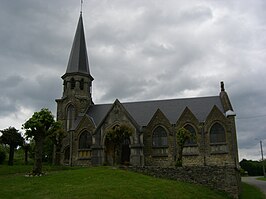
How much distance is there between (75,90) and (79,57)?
220 inches

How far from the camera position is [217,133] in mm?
38969

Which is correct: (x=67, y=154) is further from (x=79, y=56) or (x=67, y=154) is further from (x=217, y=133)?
(x=217, y=133)

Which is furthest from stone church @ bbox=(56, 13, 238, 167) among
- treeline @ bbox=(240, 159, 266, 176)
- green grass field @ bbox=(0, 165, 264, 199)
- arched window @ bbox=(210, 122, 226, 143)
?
treeline @ bbox=(240, 159, 266, 176)

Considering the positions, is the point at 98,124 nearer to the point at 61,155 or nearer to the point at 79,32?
the point at 61,155

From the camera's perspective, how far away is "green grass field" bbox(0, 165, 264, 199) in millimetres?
19641

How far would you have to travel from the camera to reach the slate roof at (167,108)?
42.1m

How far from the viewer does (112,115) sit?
40188mm

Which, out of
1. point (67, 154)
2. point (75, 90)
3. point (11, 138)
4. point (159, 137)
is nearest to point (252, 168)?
point (159, 137)

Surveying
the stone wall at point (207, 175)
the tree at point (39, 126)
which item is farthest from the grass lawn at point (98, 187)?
the tree at point (39, 126)

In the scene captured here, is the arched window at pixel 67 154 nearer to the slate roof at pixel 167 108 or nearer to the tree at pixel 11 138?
the slate roof at pixel 167 108

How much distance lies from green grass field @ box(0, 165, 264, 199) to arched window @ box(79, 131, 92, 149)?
14476 mm

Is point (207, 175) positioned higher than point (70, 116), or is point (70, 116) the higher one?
point (70, 116)

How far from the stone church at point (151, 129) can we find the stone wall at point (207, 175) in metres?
8.60

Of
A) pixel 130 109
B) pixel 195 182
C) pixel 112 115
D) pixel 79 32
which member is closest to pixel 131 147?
pixel 112 115
